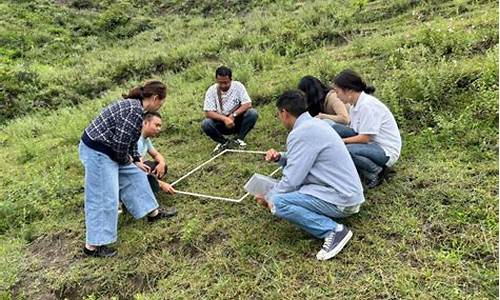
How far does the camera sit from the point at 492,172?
3.96 metres

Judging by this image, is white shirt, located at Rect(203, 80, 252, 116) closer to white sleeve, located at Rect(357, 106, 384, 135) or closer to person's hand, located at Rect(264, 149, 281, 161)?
person's hand, located at Rect(264, 149, 281, 161)

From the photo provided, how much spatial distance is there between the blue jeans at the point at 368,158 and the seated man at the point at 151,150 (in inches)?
71.0

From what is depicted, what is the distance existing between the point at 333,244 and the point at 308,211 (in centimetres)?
30

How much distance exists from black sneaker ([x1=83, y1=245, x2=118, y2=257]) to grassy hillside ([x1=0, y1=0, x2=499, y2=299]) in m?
0.09

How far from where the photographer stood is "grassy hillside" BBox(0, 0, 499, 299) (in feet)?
11.0

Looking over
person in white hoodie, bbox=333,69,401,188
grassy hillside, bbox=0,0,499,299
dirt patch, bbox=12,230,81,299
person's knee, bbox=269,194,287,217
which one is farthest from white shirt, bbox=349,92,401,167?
dirt patch, bbox=12,230,81,299

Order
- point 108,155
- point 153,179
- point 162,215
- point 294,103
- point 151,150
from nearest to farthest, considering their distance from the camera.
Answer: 1. point 294,103
2. point 108,155
3. point 162,215
4. point 153,179
5. point 151,150

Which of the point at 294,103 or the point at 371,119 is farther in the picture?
the point at 371,119

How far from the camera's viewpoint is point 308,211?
11.5ft

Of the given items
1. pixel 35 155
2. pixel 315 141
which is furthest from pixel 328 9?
pixel 315 141

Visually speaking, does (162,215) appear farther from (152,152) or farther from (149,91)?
(149,91)

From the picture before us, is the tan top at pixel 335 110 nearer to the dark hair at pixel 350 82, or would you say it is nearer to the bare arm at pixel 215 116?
the dark hair at pixel 350 82

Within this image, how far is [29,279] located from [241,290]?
1945mm

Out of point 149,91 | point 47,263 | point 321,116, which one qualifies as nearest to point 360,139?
point 321,116
